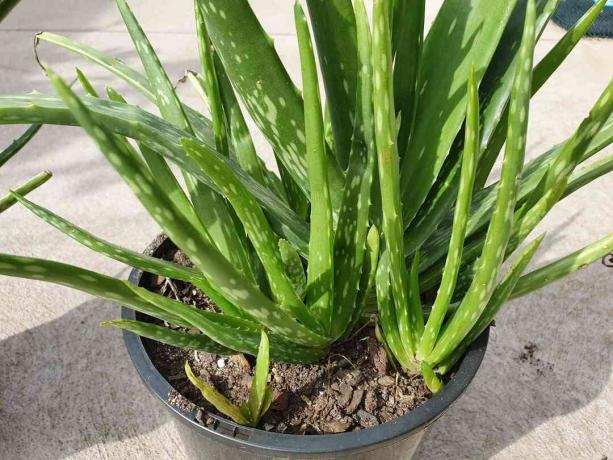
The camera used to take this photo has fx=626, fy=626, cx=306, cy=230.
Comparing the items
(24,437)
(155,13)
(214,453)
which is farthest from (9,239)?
(155,13)

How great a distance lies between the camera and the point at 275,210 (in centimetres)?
44

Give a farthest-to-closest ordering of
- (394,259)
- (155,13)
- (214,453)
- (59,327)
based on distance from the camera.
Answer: (155,13)
(59,327)
(214,453)
(394,259)

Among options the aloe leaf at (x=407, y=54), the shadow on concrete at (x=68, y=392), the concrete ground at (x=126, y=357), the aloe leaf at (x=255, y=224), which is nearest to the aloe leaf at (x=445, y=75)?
the aloe leaf at (x=407, y=54)

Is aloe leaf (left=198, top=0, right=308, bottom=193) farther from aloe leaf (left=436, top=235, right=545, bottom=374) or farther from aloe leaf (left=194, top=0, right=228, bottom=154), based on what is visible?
aloe leaf (left=436, top=235, right=545, bottom=374)

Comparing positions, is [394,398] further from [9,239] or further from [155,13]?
[155,13]

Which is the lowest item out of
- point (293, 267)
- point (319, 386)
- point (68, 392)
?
point (68, 392)

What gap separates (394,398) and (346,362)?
50 mm

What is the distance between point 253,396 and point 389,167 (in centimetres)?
19

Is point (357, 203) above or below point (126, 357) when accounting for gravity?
above

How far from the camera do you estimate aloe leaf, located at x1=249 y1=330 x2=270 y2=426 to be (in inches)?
15.6

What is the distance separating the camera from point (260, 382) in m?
0.41

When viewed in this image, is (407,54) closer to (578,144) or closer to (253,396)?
(578,144)

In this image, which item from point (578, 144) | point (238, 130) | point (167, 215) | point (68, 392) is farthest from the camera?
point (68, 392)

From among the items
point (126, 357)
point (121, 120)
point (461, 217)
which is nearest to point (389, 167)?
point (461, 217)
